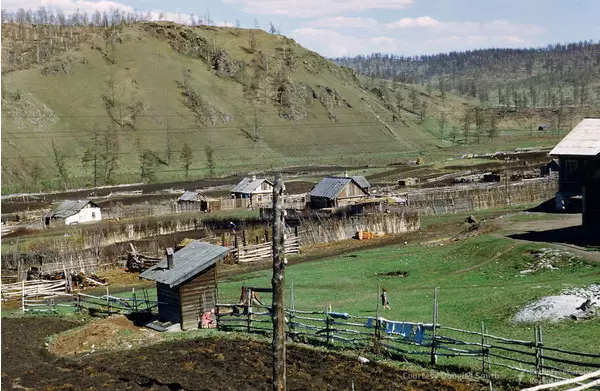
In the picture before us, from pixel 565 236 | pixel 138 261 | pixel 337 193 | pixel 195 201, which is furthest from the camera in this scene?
pixel 195 201

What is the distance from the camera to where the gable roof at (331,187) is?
6800cm

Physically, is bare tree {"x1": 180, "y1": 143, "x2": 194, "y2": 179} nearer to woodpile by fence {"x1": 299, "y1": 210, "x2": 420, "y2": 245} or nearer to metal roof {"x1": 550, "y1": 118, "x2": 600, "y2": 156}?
woodpile by fence {"x1": 299, "y1": 210, "x2": 420, "y2": 245}

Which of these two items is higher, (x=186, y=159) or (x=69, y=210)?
(x=186, y=159)

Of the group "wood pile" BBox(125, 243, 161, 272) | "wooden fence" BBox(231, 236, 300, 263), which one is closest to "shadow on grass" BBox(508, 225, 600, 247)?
"wooden fence" BBox(231, 236, 300, 263)

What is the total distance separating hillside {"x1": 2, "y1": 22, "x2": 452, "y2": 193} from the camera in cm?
13425

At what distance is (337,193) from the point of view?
67625 millimetres

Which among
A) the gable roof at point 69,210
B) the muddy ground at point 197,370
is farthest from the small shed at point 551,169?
the muddy ground at point 197,370

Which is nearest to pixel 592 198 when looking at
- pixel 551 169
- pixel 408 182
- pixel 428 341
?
pixel 428 341

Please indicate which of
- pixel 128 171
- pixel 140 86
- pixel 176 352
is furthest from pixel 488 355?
pixel 140 86

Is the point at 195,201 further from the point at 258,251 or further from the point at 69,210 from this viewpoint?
the point at 258,251

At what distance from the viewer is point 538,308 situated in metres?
27.7

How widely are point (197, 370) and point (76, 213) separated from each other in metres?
50.8

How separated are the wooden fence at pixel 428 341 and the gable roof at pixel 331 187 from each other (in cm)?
3544

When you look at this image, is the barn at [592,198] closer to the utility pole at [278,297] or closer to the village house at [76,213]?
the utility pole at [278,297]
